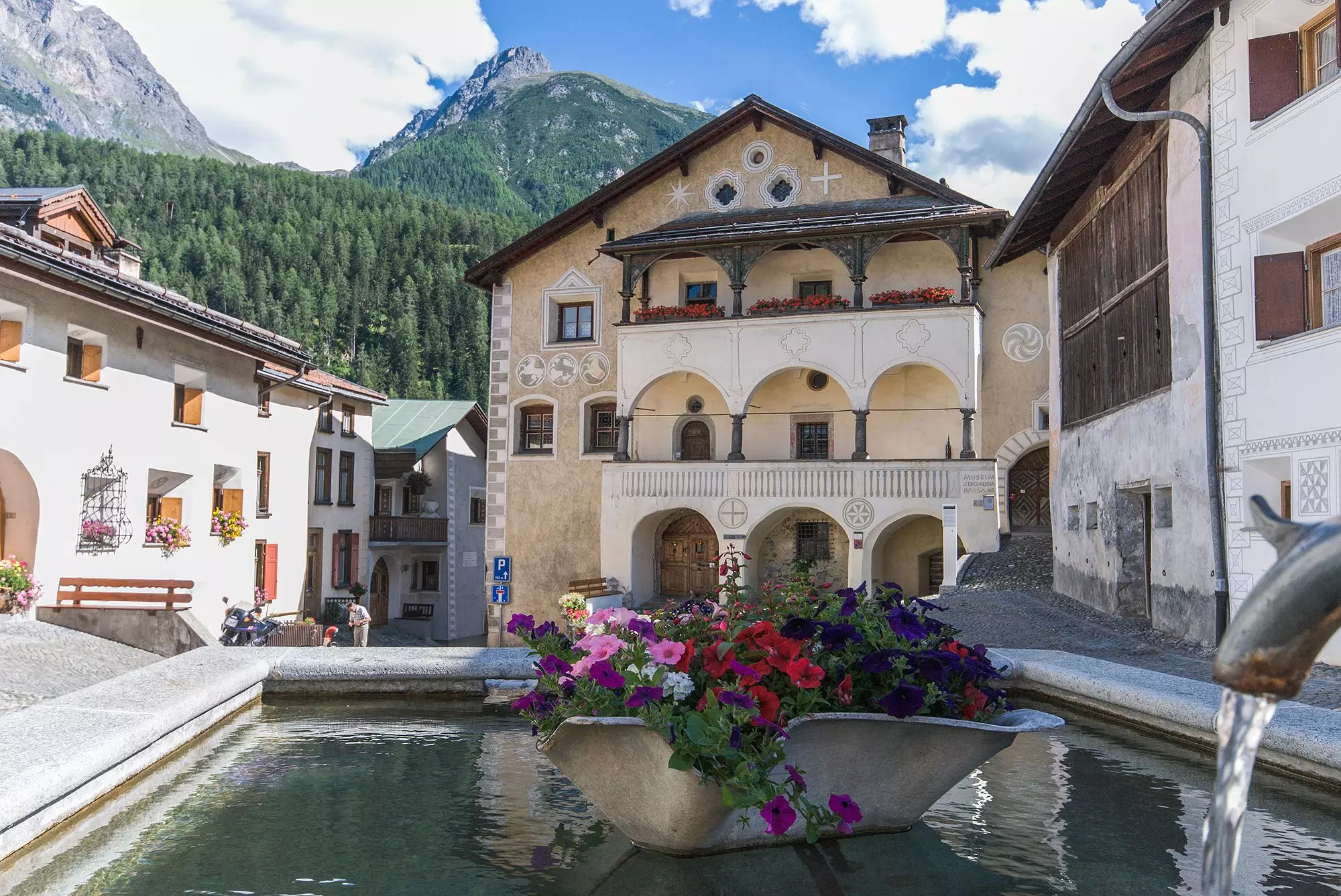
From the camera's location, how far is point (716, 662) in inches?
179

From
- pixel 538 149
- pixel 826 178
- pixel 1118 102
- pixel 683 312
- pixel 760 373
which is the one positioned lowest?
pixel 760 373

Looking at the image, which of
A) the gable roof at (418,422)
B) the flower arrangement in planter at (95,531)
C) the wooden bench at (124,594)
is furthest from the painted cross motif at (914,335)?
the flower arrangement in planter at (95,531)

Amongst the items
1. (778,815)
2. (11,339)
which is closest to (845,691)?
(778,815)

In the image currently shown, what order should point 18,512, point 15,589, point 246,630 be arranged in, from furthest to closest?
1. point 246,630
2. point 18,512
3. point 15,589

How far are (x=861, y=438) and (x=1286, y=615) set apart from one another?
2309 centimetres

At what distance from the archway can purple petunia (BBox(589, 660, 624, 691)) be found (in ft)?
52.8

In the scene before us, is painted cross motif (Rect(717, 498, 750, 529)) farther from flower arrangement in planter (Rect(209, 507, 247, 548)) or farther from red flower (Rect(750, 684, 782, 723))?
red flower (Rect(750, 684, 782, 723))

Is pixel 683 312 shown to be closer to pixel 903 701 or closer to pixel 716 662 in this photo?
pixel 903 701

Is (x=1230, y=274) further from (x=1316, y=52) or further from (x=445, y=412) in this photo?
(x=445, y=412)

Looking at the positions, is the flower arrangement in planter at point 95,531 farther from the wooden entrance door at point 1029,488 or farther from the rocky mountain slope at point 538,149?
the rocky mountain slope at point 538,149

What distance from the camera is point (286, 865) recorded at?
4809 millimetres

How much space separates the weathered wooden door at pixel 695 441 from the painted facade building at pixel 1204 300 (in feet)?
38.3

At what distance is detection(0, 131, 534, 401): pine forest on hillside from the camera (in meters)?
87.8

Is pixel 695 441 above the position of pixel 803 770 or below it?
above
